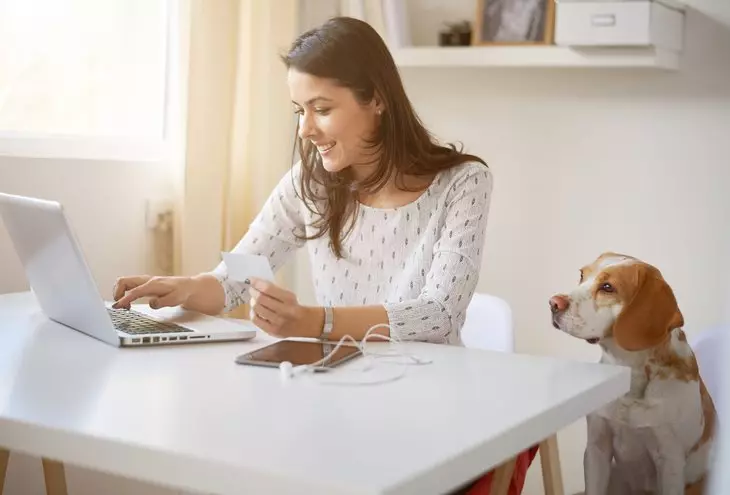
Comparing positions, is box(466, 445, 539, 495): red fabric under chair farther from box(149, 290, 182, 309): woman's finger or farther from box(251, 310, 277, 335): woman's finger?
box(149, 290, 182, 309): woman's finger

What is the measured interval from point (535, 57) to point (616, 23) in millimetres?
251

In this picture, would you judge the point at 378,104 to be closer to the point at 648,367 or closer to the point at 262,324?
the point at 262,324

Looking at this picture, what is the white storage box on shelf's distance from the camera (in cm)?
232

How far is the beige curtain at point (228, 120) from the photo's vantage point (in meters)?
2.61

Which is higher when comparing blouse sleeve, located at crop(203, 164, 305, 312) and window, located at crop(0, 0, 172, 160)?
window, located at crop(0, 0, 172, 160)

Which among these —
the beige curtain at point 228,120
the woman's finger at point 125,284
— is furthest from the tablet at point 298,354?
the beige curtain at point 228,120

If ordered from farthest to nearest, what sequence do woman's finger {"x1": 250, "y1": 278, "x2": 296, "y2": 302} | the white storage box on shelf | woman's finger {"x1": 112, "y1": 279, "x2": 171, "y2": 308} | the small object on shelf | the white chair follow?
the small object on shelf < the white storage box on shelf < the white chair < woman's finger {"x1": 112, "y1": 279, "x2": 171, "y2": 308} < woman's finger {"x1": 250, "y1": 278, "x2": 296, "y2": 302}

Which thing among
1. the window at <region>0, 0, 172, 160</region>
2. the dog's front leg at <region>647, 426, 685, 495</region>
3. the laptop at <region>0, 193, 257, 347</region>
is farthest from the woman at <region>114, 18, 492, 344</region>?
the window at <region>0, 0, 172, 160</region>

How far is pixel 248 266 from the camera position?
161 cm

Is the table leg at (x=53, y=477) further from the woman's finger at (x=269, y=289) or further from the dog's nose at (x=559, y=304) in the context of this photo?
the dog's nose at (x=559, y=304)

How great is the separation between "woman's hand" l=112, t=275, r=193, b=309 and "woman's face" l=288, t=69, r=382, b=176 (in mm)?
344

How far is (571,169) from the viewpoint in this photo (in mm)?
2723

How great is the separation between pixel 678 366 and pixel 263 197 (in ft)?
4.32

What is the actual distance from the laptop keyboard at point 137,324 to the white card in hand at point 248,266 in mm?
151
